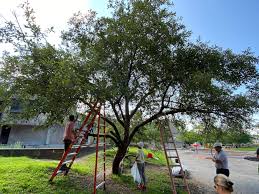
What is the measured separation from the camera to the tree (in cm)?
798

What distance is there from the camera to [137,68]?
402 inches

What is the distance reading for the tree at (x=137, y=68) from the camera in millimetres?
7977

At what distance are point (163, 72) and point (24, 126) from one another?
26.4 metres

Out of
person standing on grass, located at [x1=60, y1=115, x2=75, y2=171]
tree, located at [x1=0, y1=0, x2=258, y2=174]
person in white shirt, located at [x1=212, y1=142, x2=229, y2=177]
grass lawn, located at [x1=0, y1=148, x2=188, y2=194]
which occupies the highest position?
tree, located at [x1=0, y1=0, x2=258, y2=174]

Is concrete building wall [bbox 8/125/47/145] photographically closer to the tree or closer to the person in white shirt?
the tree

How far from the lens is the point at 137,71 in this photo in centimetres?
1037

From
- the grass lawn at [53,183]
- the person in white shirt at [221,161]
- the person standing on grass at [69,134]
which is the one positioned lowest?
the grass lawn at [53,183]

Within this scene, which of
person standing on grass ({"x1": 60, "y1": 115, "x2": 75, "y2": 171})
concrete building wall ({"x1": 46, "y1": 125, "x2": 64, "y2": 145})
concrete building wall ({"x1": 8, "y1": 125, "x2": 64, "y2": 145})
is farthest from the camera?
concrete building wall ({"x1": 46, "y1": 125, "x2": 64, "y2": 145})

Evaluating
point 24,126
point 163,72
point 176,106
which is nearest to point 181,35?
point 163,72

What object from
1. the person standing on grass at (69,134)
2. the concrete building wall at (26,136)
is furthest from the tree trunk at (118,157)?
the concrete building wall at (26,136)

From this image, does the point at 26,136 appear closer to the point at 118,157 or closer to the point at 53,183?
the point at 118,157

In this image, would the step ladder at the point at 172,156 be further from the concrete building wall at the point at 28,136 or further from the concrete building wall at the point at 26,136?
the concrete building wall at the point at 26,136

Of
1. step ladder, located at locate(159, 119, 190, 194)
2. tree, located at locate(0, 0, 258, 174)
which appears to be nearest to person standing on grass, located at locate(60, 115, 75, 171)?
tree, located at locate(0, 0, 258, 174)

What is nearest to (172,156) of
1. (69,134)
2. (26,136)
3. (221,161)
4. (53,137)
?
(221,161)
